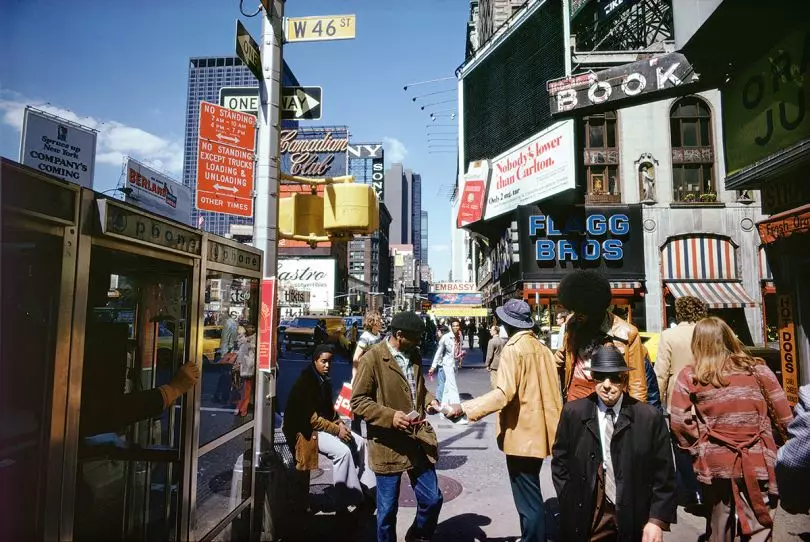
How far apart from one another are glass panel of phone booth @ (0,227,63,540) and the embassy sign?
→ 8.32m

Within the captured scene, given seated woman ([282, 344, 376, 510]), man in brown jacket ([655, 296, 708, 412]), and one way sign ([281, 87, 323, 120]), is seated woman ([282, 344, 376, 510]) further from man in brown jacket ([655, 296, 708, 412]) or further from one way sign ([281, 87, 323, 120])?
man in brown jacket ([655, 296, 708, 412])

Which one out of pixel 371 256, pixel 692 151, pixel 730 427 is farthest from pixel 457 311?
pixel 371 256

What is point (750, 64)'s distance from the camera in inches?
254

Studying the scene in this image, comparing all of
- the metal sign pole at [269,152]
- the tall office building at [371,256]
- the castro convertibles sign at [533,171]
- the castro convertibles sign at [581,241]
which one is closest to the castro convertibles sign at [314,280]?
the castro convertibles sign at [533,171]

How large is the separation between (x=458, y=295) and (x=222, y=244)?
29763mm

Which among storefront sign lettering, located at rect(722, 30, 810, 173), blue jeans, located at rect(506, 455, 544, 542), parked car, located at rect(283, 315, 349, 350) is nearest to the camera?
blue jeans, located at rect(506, 455, 544, 542)

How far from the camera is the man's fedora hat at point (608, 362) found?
106 inches

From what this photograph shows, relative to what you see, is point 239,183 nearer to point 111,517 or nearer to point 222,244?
point 222,244

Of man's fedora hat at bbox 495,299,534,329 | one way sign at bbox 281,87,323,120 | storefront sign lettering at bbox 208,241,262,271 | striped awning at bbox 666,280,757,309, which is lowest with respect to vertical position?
man's fedora hat at bbox 495,299,534,329

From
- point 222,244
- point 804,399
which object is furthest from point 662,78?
point 222,244

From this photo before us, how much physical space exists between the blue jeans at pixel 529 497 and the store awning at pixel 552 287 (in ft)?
61.4

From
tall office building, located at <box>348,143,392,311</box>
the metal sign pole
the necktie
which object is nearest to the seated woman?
the metal sign pole

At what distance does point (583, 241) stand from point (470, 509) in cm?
1959

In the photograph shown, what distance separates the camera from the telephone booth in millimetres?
2156
